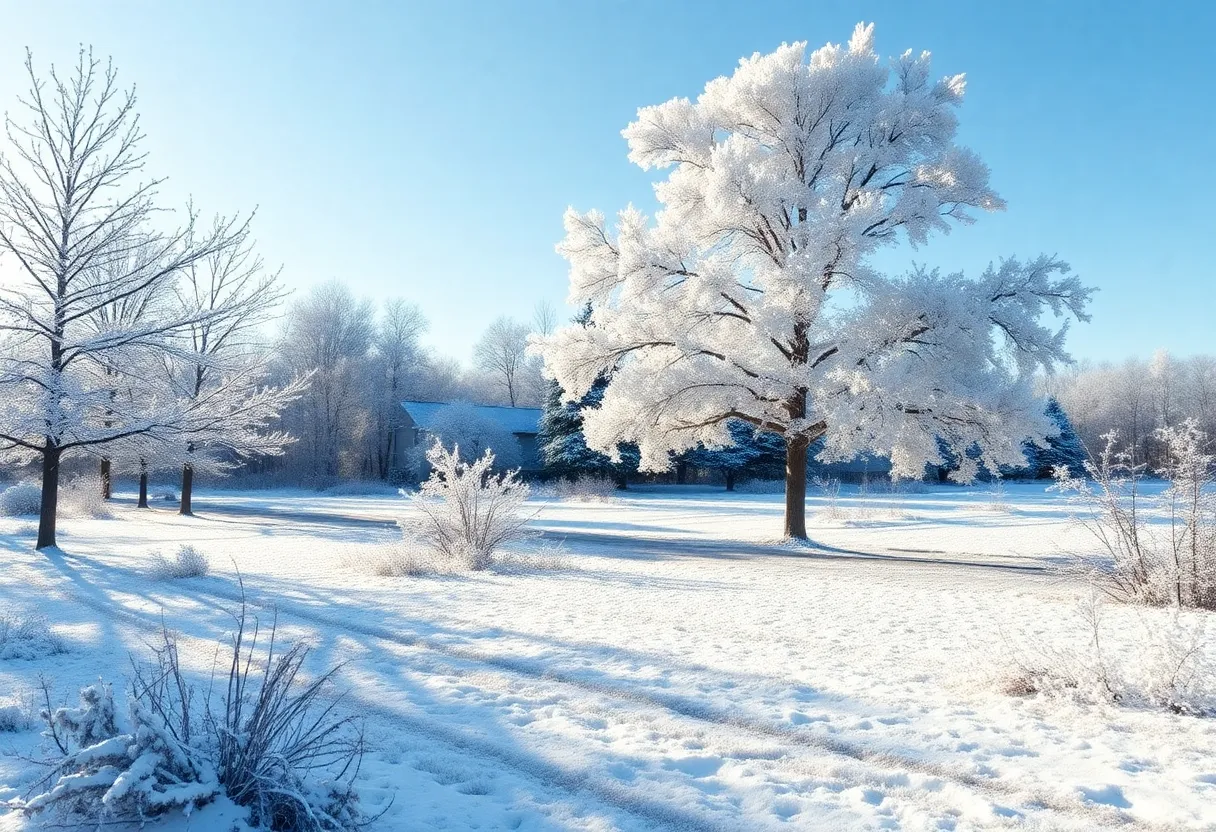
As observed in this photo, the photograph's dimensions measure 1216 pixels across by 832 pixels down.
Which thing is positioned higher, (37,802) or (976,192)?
(976,192)

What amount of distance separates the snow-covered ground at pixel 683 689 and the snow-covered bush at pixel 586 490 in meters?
19.7

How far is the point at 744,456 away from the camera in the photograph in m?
42.5

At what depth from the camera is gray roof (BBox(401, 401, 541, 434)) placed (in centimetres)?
4675

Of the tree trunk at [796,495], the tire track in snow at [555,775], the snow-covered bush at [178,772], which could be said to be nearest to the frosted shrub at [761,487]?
the tree trunk at [796,495]

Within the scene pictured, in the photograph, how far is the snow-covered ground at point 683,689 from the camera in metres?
3.50

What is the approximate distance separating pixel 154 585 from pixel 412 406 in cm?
3974

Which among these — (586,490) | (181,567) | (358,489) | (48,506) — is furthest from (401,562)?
(358,489)

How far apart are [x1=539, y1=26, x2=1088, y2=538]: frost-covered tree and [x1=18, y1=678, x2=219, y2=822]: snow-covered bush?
466 inches

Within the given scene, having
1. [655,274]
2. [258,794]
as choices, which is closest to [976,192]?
[655,274]

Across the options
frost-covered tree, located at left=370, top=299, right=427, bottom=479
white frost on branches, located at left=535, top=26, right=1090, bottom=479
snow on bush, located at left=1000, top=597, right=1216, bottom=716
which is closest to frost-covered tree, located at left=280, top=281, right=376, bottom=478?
frost-covered tree, located at left=370, top=299, right=427, bottom=479

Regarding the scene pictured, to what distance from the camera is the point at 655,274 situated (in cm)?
1559

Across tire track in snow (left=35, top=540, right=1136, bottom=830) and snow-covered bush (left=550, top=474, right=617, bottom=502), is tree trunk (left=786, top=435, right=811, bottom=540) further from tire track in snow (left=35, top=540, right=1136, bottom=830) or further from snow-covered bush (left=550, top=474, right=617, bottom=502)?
snow-covered bush (left=550, top=474, right=617, bottom=502)

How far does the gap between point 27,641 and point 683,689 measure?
5229 millimetres

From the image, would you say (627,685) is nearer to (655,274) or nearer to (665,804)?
(665,804)
